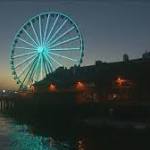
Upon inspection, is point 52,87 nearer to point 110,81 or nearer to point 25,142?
point 110,81

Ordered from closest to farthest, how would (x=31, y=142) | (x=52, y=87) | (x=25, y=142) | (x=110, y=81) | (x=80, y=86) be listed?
1. (x=25, y=142)
2. (x=31, y=142)
3. (x=110, y=81)
4. (x=80, y=86)
5. (x=52, y=87)

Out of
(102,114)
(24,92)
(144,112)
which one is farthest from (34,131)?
(24,92)

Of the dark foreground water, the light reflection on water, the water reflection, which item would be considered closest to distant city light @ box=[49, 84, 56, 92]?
the light reflection on water

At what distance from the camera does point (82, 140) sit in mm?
60219

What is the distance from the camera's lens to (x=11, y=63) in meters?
102

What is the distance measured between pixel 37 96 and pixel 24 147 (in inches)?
1825

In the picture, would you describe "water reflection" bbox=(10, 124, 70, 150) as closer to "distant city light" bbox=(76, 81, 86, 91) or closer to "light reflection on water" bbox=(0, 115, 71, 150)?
"light reflection on water" bbox=(0, 115, 71, 150)

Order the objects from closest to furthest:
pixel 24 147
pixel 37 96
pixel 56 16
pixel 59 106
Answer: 1. pixel 24 147
2. pixel 59 106
3. pixel 56 16
4. pixel 37 96

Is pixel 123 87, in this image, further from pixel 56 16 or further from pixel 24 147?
pixel 24 147

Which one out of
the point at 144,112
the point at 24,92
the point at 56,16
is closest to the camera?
the point at 144,112

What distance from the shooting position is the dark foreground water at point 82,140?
181 feet

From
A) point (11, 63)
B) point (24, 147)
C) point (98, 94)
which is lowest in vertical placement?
point (24, 147)

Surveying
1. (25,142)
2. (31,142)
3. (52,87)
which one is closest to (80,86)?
(52,87)

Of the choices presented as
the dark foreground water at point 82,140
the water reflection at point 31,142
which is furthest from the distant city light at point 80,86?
the water reflection at point 31,142
